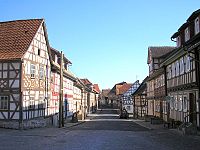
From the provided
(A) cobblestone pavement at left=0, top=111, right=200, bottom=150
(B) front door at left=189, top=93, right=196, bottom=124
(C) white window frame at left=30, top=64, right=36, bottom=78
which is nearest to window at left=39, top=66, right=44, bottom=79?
(C) white window frame at left=30, top=64, right=36, bottom=78

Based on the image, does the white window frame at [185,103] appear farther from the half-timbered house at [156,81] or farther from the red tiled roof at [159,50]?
the red tiled roof at [159,50]

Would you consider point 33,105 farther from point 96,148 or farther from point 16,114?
point 96,148

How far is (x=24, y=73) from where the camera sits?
2645 cm

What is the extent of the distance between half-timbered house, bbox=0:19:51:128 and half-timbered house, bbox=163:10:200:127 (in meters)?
12.6

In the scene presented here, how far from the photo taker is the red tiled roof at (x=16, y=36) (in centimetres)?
2695

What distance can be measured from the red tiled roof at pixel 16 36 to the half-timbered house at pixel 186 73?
13233 mm

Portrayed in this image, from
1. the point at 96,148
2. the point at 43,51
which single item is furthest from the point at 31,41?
the point at 96,148

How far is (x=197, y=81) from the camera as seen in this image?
21.7m

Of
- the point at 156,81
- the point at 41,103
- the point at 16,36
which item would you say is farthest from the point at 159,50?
the point at 16,36

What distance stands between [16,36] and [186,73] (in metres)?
15.8

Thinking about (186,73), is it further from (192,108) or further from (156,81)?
(156,81)

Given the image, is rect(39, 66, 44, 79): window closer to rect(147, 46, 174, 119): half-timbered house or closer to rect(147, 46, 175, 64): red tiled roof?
rect(147, 46, 174, 119): half-timbered house

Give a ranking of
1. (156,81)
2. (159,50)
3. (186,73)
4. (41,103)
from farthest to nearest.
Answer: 1. (159,50)
2. (156,81)
3. (41,103)
4. (186,73)

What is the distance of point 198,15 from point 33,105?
16234mm
